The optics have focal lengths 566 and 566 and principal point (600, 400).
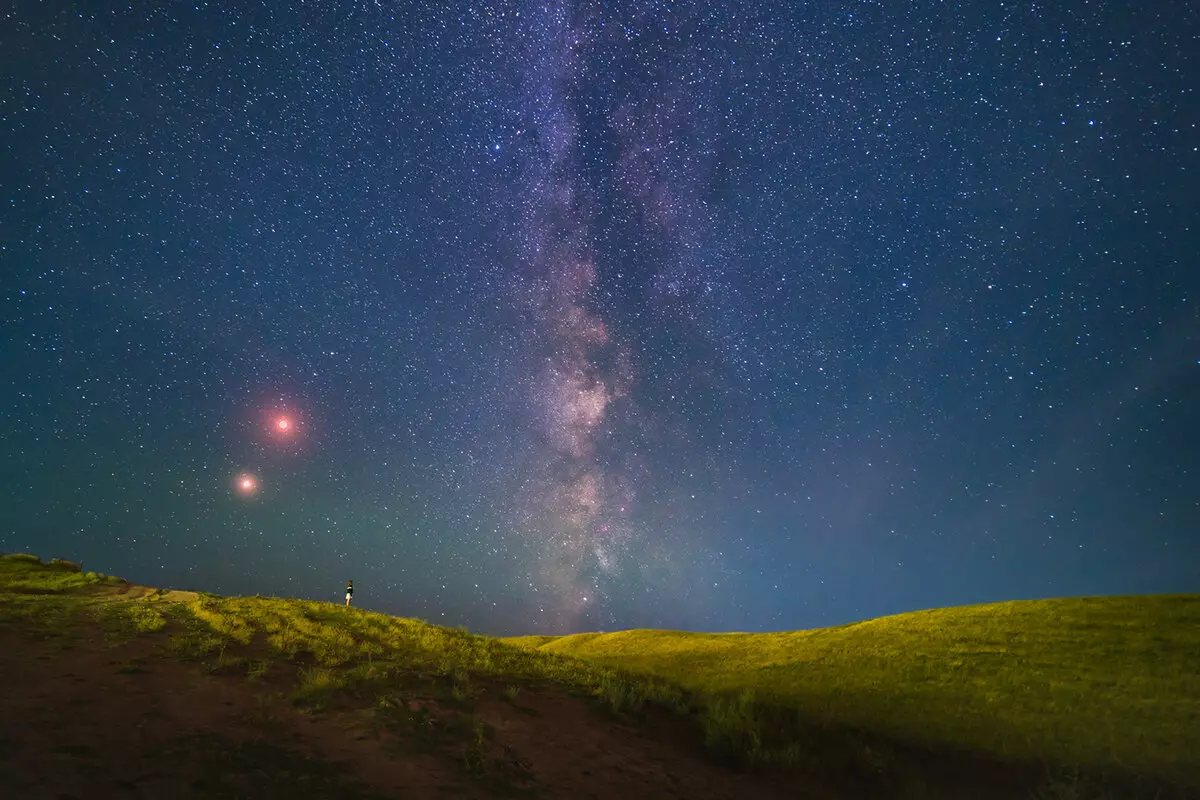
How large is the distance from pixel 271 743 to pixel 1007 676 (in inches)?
730

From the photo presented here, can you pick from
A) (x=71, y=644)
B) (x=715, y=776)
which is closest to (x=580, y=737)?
(x=715, y=776)

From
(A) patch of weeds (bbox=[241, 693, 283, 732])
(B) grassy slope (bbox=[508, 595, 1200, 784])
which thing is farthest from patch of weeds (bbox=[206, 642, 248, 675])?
(B) grassy slope (bbox=[508, 595, 1200, 784])

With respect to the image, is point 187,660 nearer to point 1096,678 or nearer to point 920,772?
point 920,772

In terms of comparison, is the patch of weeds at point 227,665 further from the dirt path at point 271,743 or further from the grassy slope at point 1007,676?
the grassy slope at point 1007,676

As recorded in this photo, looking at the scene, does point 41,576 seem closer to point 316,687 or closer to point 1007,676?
point 316,687

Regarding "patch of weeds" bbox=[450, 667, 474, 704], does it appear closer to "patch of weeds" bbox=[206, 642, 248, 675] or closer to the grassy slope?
"patch of weeds" bbox=[206, 642, 248, 675]

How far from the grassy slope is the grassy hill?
0.09 m

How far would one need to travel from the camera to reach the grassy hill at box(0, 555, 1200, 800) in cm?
774

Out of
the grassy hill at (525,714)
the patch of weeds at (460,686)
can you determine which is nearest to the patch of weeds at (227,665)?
the grassy hill at (525,714)

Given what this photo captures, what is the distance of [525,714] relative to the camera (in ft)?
37.1

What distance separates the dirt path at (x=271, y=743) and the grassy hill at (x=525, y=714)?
41 millimetres

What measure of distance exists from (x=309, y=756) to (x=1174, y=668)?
21.5 meters

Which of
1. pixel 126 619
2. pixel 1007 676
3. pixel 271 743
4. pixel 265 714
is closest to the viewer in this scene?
pixel 271 743

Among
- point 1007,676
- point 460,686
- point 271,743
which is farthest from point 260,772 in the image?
point 1007,676
